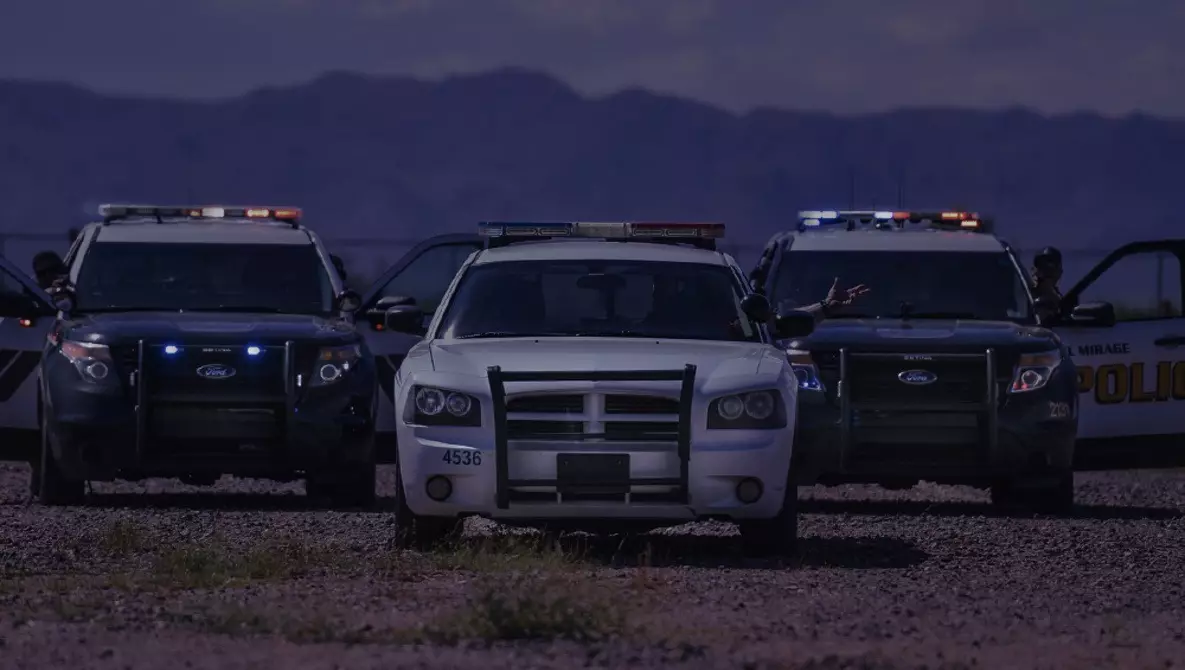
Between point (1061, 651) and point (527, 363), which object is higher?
point (527, 363)

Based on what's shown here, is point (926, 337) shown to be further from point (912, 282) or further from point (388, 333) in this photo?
point (388, 333)

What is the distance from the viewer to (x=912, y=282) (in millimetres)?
17016

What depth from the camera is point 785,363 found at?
12969 mm

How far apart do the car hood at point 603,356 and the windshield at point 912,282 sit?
380cm

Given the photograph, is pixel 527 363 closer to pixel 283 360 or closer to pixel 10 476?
pixel 283 360

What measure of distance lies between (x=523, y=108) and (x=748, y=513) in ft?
264

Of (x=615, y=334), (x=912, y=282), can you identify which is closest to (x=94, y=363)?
(x=615, y=334)

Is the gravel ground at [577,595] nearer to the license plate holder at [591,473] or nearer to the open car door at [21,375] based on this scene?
the license plate holder at [591,473]

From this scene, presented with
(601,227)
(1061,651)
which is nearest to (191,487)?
(601,227)

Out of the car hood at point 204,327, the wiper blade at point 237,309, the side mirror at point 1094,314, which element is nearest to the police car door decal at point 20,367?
the car hood at point 204,327

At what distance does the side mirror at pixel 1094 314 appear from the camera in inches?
642

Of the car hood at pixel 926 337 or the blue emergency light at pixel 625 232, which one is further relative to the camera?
the car hood at pixel 926 337

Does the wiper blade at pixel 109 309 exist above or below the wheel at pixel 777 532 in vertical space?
above

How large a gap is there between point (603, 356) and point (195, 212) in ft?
19.7
